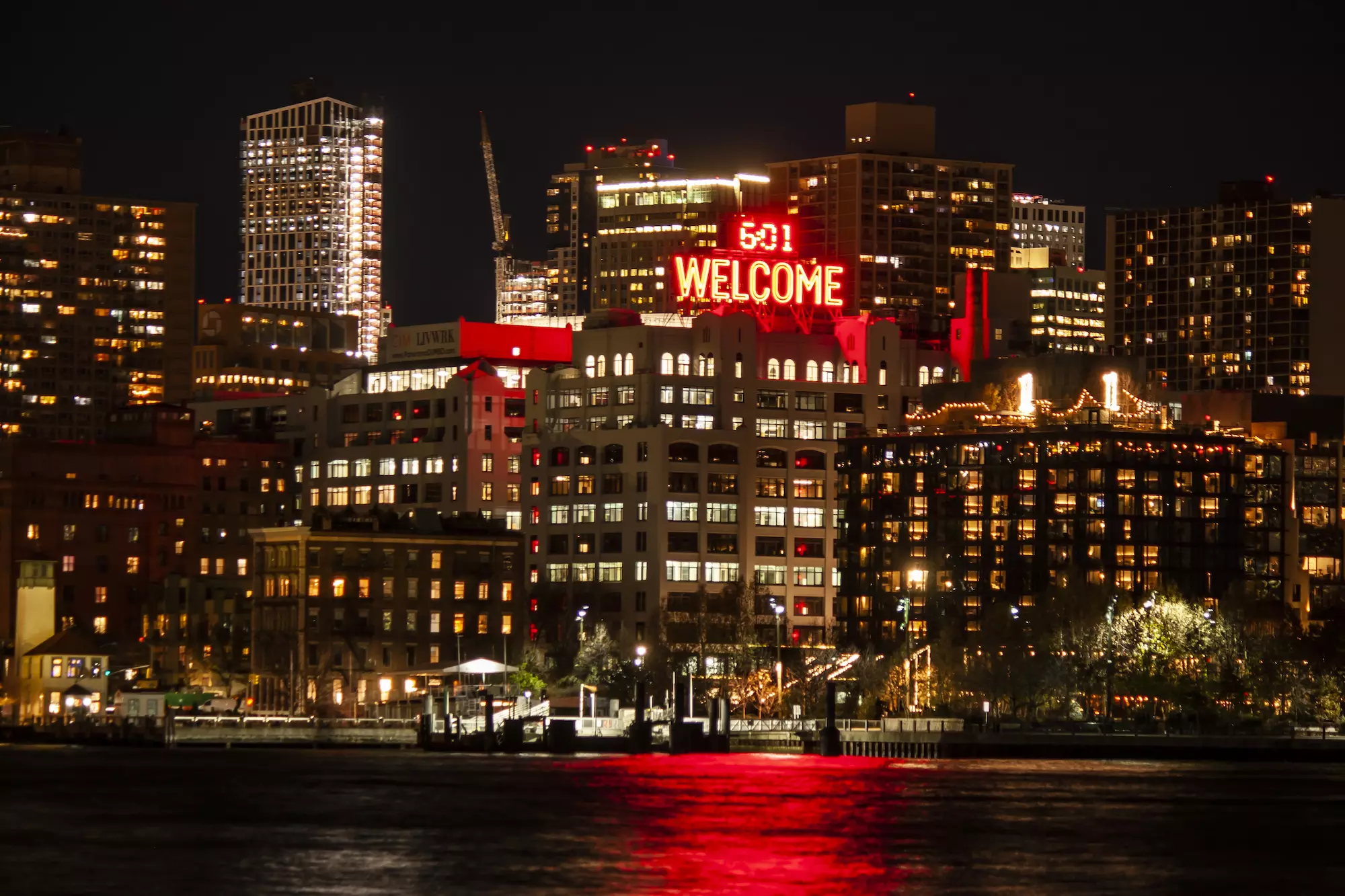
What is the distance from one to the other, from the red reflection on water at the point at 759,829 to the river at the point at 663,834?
0.27 m

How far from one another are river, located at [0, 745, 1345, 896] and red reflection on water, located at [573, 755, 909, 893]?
269mm

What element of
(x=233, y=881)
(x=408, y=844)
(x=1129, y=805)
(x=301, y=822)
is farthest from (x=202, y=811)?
(x=1129, y=805)

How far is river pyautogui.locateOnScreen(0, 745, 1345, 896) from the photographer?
124 metres

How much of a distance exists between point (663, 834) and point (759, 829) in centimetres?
529

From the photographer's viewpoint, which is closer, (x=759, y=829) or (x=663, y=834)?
(x=663, y=834)

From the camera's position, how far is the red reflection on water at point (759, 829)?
406ft

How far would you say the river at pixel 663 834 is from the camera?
406 feet

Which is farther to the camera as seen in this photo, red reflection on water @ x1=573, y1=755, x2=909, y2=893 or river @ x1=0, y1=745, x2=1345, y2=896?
red reflection on water @ x1=573, y1=755, x2=909, y2=893

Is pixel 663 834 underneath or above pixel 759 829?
underneath

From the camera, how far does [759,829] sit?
147 m

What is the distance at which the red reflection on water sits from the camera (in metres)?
124

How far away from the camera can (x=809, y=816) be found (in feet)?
509

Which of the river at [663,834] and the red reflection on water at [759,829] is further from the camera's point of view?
the red reflection on water at [759,829]

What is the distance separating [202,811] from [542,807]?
18.8 metres
